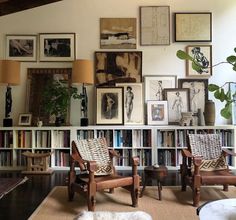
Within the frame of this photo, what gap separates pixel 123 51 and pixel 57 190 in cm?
287

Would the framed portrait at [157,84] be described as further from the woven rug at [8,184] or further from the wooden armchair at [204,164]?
the woven rug at [8,184]

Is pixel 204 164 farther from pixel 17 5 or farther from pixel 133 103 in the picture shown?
pixel 17 5

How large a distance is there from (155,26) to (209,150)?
2.69 metres

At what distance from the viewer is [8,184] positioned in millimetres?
4328

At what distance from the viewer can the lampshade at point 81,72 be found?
17.3 ft

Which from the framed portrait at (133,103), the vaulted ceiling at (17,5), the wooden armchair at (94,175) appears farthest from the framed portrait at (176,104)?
the vaulted ceiling at (17,5)

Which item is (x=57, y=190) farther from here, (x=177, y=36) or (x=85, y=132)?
(x=177, y=36)

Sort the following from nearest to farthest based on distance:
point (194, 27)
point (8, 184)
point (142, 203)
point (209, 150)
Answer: point (142, 203) < point (209, 150) < point (8, 184) < point (194, 27)

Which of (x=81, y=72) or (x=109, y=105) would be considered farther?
(x=109, y=105)

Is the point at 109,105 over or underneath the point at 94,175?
over

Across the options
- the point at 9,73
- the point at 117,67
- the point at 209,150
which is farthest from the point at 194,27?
the point at 9,73

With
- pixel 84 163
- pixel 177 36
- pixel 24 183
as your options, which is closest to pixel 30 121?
pixel 24 183

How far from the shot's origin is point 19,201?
12.0ft

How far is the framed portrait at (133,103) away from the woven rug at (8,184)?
208 centimetres
